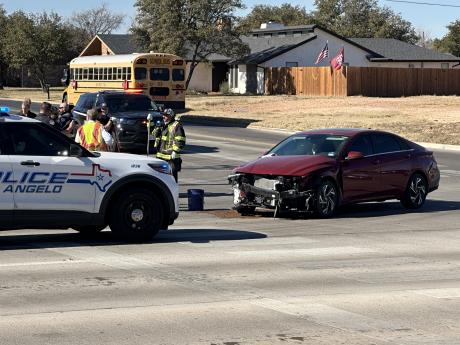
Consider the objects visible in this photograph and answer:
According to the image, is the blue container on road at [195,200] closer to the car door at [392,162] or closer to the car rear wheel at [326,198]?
the car rear wheel at [326,198]

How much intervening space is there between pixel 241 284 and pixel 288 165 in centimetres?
618

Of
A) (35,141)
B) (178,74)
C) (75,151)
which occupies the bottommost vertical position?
(75,151)

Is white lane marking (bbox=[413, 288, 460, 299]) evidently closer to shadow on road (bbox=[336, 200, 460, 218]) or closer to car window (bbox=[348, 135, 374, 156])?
shadow on road (bbox=[336, 200, 460, 218])

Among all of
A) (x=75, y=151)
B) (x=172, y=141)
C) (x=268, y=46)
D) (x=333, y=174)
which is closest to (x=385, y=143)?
(x=333, y=174)

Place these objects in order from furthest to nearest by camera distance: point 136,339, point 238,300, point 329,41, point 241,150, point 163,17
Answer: point 329,41 < point 163,17 < point 241,150 < point 238,300 < point 136,339

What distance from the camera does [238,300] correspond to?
8.73 m

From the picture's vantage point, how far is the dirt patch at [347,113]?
131 ft

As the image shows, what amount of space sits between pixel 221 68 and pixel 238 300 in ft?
231

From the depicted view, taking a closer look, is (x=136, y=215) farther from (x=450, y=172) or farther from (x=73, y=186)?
(x=450, y=172)

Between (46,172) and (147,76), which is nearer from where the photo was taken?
(46,172)

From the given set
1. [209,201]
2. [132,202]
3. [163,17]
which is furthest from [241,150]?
[163,17]

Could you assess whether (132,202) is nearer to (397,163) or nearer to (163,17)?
(397,163)

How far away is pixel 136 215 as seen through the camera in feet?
40.1

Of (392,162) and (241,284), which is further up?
(392,162)
